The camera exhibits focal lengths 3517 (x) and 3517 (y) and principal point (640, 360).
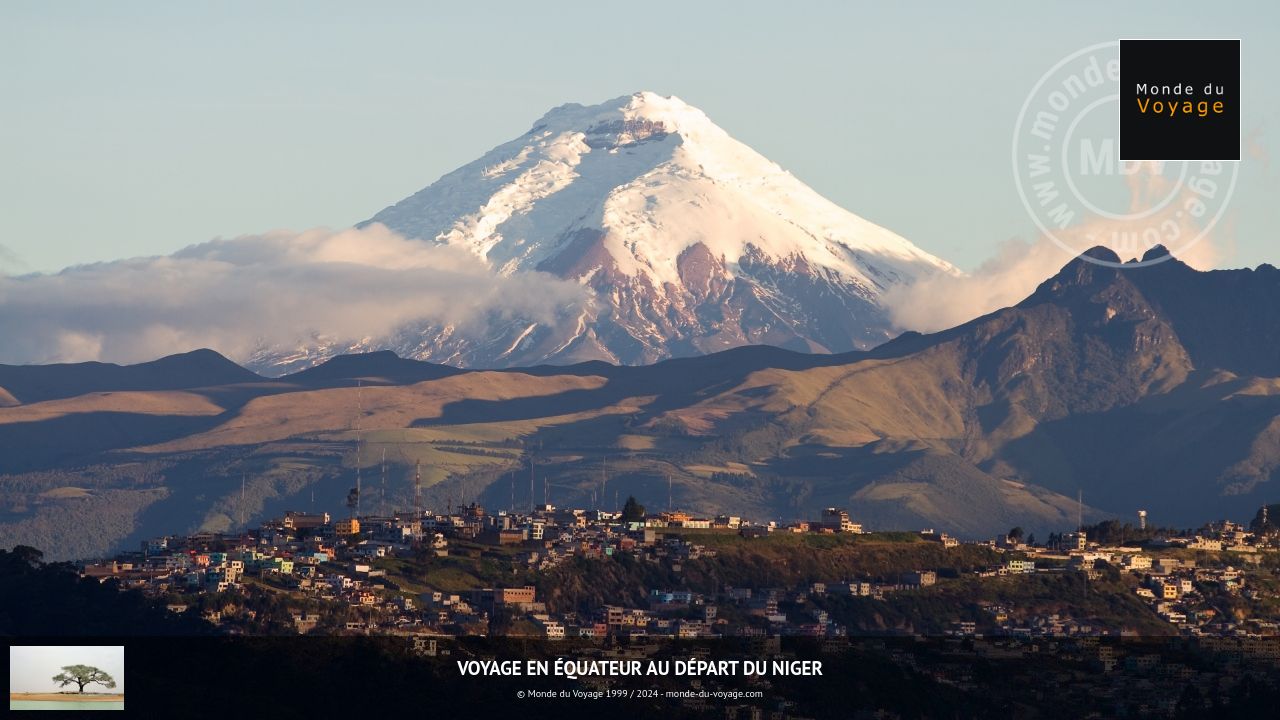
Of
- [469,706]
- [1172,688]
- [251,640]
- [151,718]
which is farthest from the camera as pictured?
[1172,688]

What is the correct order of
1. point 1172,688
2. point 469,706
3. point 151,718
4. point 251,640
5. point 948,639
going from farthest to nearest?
point 948,639 → point 1172,688 → point 251,640 → point 469,706 → point 151,718

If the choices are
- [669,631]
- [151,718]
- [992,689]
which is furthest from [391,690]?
[669,631]

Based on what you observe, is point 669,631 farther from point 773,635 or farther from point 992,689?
point 992,689

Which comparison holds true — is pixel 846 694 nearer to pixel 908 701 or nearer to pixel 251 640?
pixel 908 701

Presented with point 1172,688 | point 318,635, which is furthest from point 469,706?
point 1172,688

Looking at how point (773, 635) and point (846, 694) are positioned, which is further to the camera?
point (773, 635)

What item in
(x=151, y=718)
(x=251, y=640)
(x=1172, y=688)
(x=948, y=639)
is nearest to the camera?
(x=151, y=718)
